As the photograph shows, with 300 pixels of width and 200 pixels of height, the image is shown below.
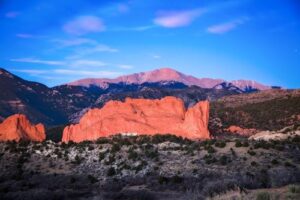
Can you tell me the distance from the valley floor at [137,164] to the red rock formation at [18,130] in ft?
27.8

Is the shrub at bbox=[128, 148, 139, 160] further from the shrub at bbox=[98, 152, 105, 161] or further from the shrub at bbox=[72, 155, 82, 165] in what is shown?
the shrub at bbox=[72, 155, 82, 165]

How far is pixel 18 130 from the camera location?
60.7 meters

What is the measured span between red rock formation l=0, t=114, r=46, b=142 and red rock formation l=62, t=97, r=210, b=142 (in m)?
4.96

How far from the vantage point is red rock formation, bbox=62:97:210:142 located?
2271 inches

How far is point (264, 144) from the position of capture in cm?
4359

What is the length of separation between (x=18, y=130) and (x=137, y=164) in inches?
1098

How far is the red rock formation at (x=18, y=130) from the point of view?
60.0m

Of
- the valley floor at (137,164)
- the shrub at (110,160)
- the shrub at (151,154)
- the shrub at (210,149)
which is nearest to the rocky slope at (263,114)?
the valley floor at (137,164)

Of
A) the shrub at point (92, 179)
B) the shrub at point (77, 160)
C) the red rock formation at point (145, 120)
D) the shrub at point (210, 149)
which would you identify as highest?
the red rock formation at point (145, 120)

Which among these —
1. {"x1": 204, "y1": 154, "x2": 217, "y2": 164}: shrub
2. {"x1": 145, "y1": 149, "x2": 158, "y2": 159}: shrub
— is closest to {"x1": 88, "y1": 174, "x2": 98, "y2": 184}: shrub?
{"x1": 145, "y1": 149, "x2": 158, "y2": 159}: shrub

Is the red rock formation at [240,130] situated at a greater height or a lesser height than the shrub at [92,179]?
greater

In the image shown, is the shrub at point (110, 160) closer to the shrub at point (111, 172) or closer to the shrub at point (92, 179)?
the shrub at point (111, 172)

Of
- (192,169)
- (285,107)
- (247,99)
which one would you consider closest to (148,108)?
(192,169)

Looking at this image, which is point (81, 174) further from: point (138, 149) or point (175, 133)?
point (175, 133)
